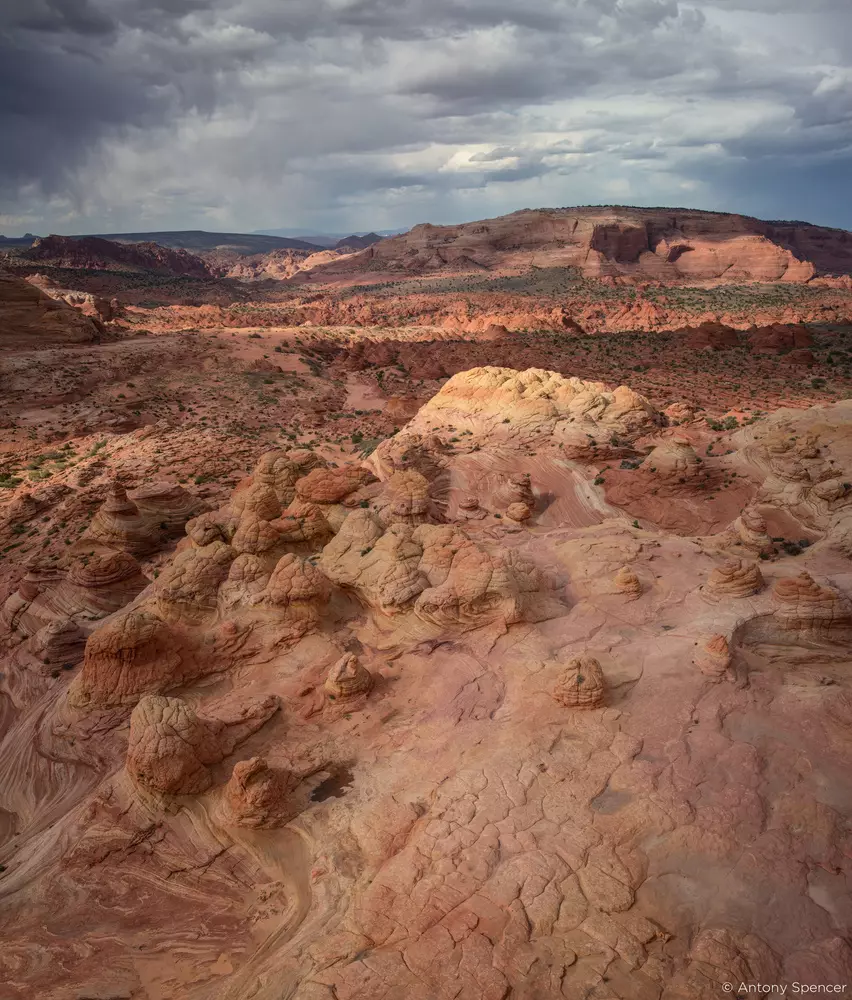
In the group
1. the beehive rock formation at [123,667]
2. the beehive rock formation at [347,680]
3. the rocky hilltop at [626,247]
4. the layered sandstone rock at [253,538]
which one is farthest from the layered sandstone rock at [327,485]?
the rocky hilltop at [626,247]

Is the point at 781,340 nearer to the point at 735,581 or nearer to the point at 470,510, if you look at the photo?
the point at 470,510

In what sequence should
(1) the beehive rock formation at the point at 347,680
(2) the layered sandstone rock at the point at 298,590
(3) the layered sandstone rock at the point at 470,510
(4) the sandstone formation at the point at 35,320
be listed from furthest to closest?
(4) the sandstone formation at the point at 35,320 → (3) the layered sandstone rock at the point at 470,510 → (2) the layered sandstone rock at the point at 298,590 → (1) the beehive rock formation at the point at 347,680

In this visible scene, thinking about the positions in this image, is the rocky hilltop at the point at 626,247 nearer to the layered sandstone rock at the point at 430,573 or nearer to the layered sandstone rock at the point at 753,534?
the layered sandstone rock at the point at 753,534

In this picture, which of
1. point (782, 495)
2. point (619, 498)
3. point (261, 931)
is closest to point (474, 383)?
point (619, 498)

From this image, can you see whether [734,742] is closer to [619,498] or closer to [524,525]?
[524,525]

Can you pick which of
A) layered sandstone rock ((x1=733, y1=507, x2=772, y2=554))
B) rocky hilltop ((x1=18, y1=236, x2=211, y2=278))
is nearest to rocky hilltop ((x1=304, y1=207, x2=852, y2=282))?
rocky hilltop ((x1=18, y1=236, x2=211, y2=278))

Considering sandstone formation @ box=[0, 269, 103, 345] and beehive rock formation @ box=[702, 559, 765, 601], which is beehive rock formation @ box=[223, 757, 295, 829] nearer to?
beehive rock formation @ box=[702, 559, 765, 601]

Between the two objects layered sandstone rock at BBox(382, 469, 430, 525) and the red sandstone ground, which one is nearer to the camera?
the red sandstone ground
